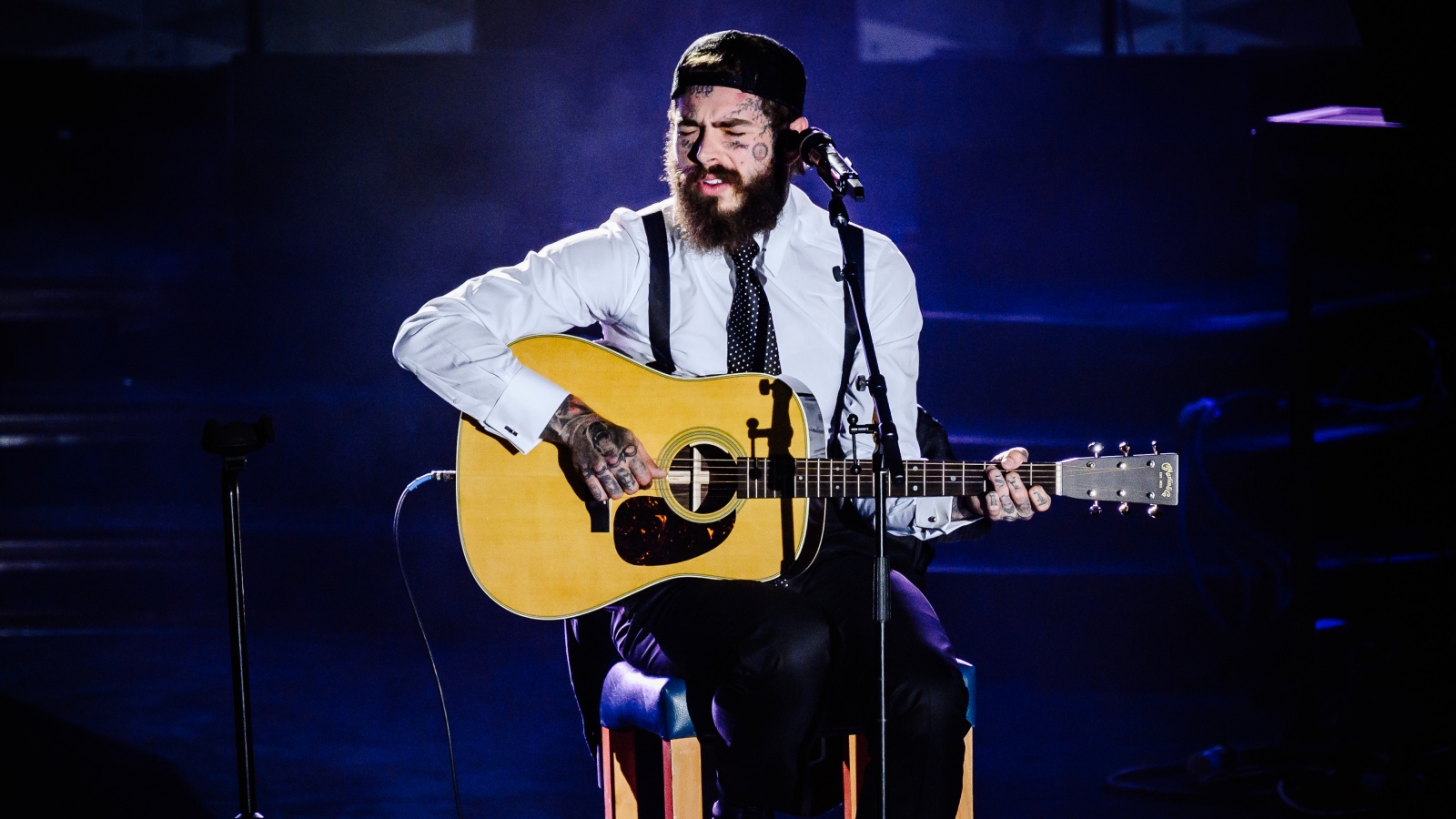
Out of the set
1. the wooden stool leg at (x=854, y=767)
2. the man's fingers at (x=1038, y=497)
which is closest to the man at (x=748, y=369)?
the man's fingers at (x=1038, y=497)

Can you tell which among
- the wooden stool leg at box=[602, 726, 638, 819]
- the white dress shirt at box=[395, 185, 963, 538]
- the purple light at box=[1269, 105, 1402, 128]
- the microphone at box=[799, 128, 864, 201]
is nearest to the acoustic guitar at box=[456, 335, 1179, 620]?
the white dress shirt at box=[395, 185, 963, 538]

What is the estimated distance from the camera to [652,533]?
271cm

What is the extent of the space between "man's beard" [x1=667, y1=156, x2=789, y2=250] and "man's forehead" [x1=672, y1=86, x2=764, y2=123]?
4.5 inches

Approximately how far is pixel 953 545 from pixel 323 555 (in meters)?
2.47

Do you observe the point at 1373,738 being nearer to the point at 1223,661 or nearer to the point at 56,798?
the point at 1223,661

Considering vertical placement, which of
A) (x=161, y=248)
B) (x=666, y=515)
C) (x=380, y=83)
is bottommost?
(x=666, y=515)

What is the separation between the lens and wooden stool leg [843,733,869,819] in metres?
2.72

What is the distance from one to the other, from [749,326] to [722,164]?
14.5 inches

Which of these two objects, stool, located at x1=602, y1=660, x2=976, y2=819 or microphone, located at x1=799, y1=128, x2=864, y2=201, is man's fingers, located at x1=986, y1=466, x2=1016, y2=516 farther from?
microphone, located at x1=799, y1=128, x2=864, y2=201

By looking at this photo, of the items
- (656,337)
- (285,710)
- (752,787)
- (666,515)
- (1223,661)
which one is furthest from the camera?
(1223,661)

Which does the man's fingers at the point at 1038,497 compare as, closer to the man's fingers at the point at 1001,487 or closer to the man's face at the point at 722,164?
the man's fingers at the point at 1001,487

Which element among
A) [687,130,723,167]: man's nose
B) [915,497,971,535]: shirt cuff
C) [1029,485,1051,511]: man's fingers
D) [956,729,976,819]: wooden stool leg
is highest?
[687,130,723,167]: man's nose

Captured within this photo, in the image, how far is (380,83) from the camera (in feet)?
16.2

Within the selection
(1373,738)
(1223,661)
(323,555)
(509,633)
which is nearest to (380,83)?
(323,555)
